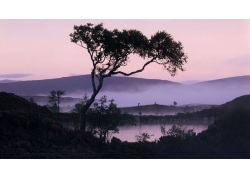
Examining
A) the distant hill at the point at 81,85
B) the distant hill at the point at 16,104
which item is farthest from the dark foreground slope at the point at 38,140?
the distant hill at the point at 81,85

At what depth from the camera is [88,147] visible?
16812 mm

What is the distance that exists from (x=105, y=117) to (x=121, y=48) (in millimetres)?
4196

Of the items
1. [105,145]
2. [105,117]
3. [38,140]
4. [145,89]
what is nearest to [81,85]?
[145,89]

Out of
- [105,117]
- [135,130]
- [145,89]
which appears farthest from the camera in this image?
[145,89]

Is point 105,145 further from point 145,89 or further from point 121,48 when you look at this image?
point 145,89

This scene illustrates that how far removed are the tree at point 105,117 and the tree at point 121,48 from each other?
2.53 ft

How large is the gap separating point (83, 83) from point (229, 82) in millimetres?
17694

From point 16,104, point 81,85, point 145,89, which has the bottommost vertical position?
point 16,104

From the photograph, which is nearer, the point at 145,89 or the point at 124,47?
the point at 124,47

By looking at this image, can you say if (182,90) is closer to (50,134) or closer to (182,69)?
(182,69)

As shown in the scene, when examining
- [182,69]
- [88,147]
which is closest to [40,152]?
[88,147]

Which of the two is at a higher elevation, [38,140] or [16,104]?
[16,104]

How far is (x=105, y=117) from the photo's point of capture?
66.3 feet

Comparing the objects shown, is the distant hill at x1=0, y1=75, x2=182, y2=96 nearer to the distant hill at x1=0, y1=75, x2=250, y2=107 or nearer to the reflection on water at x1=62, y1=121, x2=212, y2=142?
the distant hill at x1=0, y1=75, x2=250, y2=107
